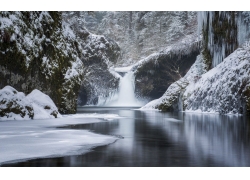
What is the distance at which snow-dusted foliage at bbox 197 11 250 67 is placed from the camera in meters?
17.2

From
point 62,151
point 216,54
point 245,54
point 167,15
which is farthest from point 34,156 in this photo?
point 167,15

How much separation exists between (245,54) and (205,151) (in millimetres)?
12864

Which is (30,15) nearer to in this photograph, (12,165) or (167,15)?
(12,165)

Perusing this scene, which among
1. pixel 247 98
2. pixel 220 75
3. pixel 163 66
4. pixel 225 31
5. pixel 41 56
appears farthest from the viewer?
pixel 163 66

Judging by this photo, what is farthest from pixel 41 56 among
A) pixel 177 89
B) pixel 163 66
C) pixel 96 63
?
pixel 163 66

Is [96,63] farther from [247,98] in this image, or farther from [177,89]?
[247,98]

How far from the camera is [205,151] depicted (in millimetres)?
4164

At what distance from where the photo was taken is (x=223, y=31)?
18.5 meters

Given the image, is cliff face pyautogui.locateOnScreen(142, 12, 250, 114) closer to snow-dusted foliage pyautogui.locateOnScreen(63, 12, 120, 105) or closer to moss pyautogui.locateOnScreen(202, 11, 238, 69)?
moss pyautogui.locateOnScreen(202, 11, 238, 69)

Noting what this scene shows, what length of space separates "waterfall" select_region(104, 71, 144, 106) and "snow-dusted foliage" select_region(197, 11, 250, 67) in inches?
580

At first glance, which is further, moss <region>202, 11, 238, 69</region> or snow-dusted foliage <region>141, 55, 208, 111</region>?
snow-dusted foliage <region>141, 55, 208, 111</region>

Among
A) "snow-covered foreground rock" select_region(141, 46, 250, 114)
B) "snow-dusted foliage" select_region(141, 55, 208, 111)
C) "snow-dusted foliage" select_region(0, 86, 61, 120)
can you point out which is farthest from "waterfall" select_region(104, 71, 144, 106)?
"snow-dusted foliage" select_region(0, 86, 61, 120)

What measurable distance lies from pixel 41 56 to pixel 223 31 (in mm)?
10789

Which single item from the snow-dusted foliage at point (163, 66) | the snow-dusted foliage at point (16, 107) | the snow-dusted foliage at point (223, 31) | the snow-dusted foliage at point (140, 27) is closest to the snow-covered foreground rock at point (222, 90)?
the snow-dusted foliage at point (223, 31)
